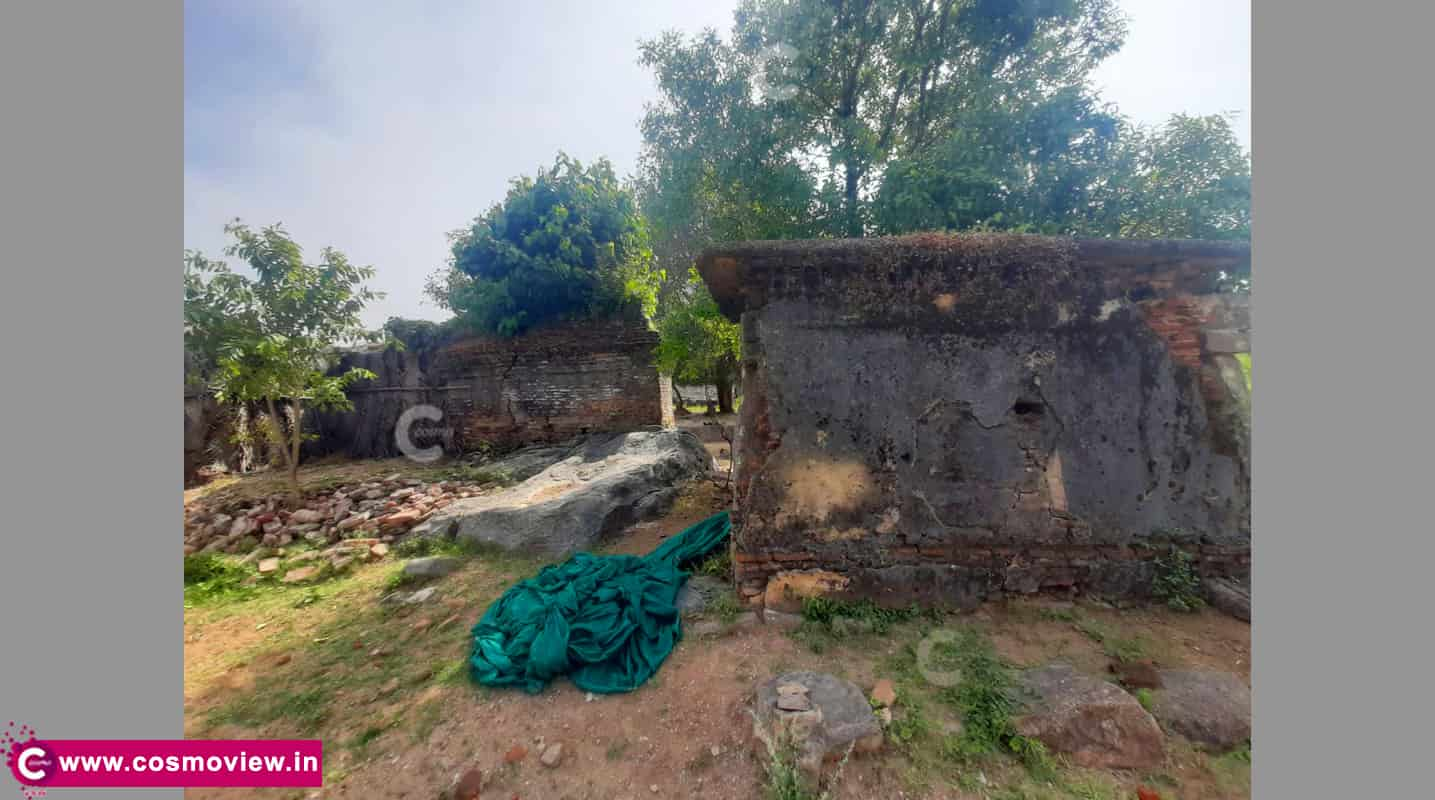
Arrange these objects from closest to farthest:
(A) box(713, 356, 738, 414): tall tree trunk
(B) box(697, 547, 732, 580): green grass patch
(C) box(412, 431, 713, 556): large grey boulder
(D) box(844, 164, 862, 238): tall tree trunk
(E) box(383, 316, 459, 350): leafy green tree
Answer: (B) box(697, 547, 732, 580): green grass patch, (C) box(412, 431, 713, 556): large grey boulder, (D) box(844, 164, 862, 238): tall tree trunk, (E) box(383, 316, 459, 350): leafy green tree, (A) box(713, 356, 738, 414): tall tree trunk

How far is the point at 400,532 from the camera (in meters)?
5.32

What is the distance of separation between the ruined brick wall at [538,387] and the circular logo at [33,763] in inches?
276

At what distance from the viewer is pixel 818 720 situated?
223 centimetres

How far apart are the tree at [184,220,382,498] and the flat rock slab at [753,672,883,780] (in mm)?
7717

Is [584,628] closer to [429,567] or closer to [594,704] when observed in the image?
[594,704]

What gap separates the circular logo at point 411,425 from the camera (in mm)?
9414

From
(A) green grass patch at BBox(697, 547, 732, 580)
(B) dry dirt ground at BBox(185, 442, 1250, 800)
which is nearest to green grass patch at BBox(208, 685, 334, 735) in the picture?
(B) dry dirt ground at BBox(185, 442, 1250, 800)

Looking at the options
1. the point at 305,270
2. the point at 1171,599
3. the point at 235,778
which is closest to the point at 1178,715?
the point at 1171,599

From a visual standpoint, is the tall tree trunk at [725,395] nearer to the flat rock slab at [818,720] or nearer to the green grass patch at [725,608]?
the green grass patch at [725,608]

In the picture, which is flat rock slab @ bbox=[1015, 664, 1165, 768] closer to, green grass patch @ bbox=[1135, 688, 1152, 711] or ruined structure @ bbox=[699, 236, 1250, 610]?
green grass patch @ bbox=[1135, 688, 1152, 711]

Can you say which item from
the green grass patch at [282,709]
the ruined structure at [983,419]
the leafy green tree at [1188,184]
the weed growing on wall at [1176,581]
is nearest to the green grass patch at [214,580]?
the green grass patch at [282,709]

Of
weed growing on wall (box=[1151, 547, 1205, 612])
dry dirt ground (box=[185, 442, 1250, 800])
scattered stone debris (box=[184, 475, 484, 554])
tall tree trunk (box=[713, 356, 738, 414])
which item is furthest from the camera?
Answer: tall tree trunk (box=[713, 356, 738, 414])

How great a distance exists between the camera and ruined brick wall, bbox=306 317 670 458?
8875 millimetres

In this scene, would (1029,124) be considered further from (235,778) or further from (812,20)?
(235,778)
